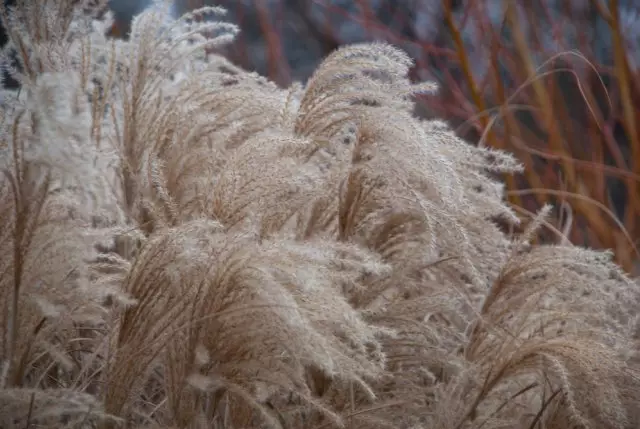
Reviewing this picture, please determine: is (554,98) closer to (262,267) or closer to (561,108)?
(561,108)

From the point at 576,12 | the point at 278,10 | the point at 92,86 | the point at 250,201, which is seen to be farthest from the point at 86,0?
the point at 278,10

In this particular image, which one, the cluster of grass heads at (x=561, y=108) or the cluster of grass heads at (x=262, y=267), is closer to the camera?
the cluster of grass heads at (x=262, y=267)

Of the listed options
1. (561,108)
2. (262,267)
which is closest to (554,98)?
(561,108)

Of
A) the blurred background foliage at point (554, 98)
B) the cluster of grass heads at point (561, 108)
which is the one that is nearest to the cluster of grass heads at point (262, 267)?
the blurred background foliage at point (554, 98)

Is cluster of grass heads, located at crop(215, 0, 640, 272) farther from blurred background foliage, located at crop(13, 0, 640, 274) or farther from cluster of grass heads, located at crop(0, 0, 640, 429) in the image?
cluster of grass heads, located at crop(0, 0, 640, 429)

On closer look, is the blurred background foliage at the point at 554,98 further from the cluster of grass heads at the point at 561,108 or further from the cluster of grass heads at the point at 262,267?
the cluster of grass heads at the point at 262,267

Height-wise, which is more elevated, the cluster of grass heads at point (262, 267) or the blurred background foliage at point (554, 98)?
the blurred background foliage at point (554, 98)

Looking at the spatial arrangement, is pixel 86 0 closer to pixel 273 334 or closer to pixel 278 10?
pixel 273 334

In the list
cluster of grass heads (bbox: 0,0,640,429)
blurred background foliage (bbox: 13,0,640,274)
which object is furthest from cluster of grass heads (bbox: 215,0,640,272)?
cluster of grass heads (bbox: 0,0,640,429)

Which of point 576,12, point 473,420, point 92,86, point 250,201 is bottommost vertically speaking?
point 473,420
